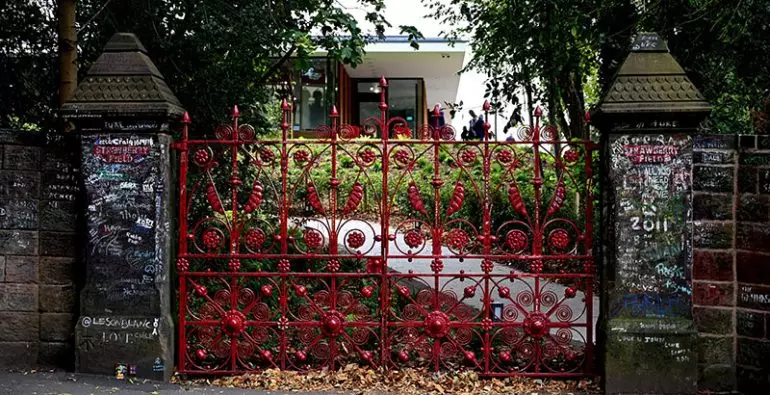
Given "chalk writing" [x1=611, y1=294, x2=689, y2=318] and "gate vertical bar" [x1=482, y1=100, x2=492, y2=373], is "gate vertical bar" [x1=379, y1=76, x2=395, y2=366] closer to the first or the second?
"gate vertical bar" [x1=482, y1=100, x2=492, y2=373]

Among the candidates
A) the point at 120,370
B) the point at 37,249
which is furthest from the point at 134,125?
the point at 120,370

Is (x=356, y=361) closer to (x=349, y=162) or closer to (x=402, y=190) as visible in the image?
(x=402, y=190)

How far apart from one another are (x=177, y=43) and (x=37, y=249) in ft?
8.92

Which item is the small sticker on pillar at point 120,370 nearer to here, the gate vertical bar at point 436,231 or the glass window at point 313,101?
the gate vertical bar at point 436,231

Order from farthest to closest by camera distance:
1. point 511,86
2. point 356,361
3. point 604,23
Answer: point 511,86 → point 604,23 → point 356,361

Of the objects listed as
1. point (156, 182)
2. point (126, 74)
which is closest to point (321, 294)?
point (156, 182)

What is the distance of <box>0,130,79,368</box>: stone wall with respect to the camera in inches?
225

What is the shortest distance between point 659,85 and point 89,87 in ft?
14.9

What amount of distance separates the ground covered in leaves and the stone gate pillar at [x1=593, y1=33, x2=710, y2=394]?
1.56 feet

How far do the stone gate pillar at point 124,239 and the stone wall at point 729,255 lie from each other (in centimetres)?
431

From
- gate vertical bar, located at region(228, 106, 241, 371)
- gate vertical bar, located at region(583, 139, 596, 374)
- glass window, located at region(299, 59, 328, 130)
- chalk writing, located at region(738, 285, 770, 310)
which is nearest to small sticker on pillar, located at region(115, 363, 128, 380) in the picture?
gate vertical bar, located at region(228, 106, 241, 371)

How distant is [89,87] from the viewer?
558cm

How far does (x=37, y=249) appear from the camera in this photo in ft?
18.9

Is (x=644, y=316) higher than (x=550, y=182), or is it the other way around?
(x=550, y=182)
